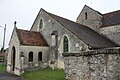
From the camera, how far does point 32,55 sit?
23859 mm

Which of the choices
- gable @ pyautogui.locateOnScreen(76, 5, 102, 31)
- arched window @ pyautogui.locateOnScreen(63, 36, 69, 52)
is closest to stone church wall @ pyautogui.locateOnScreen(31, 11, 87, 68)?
arched window @ pyautogui.locateOnScreen(63, 36, 69, 52)

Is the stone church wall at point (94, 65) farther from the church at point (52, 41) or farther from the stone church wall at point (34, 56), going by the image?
the stone church wall at point (34, 56)

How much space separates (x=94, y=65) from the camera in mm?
8719

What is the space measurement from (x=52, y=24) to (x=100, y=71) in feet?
58.3

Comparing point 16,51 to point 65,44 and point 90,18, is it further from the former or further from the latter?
point 90,18

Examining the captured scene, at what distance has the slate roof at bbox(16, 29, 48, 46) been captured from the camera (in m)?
23.5

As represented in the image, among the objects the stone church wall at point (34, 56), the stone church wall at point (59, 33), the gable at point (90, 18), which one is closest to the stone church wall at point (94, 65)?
the stone church wall at point (59, 33)

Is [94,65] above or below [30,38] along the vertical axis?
below

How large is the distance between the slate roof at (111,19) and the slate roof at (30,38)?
984 cm

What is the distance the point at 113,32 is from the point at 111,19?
10.3 ft

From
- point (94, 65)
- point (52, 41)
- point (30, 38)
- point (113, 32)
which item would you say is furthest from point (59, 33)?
point (94, 65)

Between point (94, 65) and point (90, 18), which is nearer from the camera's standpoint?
point (94, 65)

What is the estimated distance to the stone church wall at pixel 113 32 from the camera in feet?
85.1

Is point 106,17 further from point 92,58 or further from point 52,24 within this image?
point 92,58
